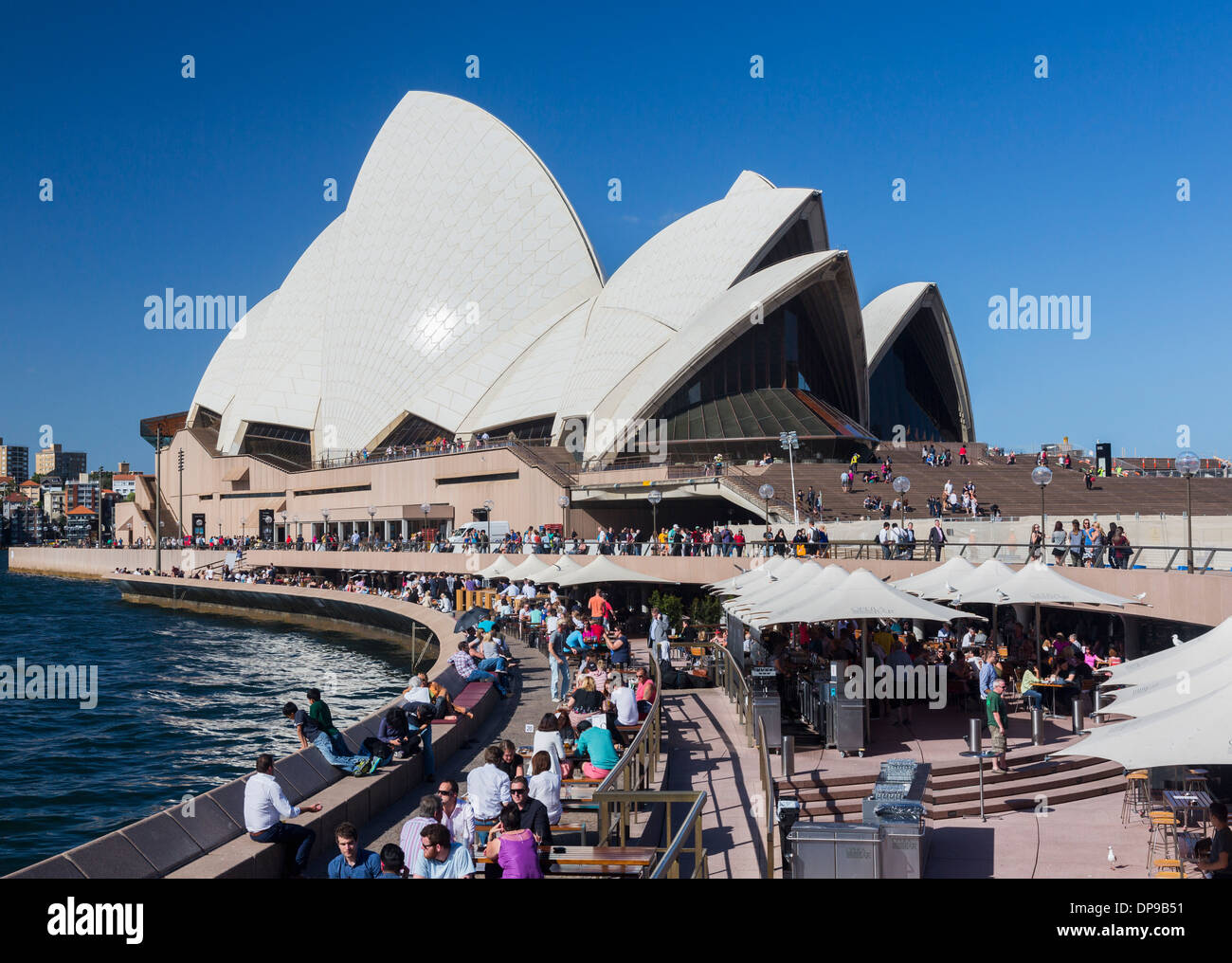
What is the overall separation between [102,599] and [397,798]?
48238 millimetres

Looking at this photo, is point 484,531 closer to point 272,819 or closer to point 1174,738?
point 272,819

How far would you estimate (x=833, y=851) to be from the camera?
6812 millimetres

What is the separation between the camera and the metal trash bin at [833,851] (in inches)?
266

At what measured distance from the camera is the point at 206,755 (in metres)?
16.4

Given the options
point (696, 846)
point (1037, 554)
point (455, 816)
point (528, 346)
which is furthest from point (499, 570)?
point (528, 346)

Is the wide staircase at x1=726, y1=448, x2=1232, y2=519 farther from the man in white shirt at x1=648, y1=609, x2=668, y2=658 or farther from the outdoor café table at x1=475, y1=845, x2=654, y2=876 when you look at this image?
the outdoor café table at x1=475, y1=845, x2=654, y2=876

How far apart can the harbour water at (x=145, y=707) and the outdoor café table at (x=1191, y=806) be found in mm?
10670

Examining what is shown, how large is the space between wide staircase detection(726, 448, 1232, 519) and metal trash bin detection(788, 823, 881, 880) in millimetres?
21974

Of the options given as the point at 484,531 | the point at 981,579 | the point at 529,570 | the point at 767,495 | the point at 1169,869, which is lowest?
the point at 1169,869

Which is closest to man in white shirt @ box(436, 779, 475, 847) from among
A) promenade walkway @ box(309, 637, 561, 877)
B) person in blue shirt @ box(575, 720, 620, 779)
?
promenade walkway @ box(309, 637, 561, 877)

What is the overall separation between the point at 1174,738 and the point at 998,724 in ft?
12.7

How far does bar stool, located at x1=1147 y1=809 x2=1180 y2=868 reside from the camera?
25.0ft

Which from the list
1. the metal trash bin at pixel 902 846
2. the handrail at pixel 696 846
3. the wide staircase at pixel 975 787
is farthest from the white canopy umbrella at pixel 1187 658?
the handrail at pixel 696 846
